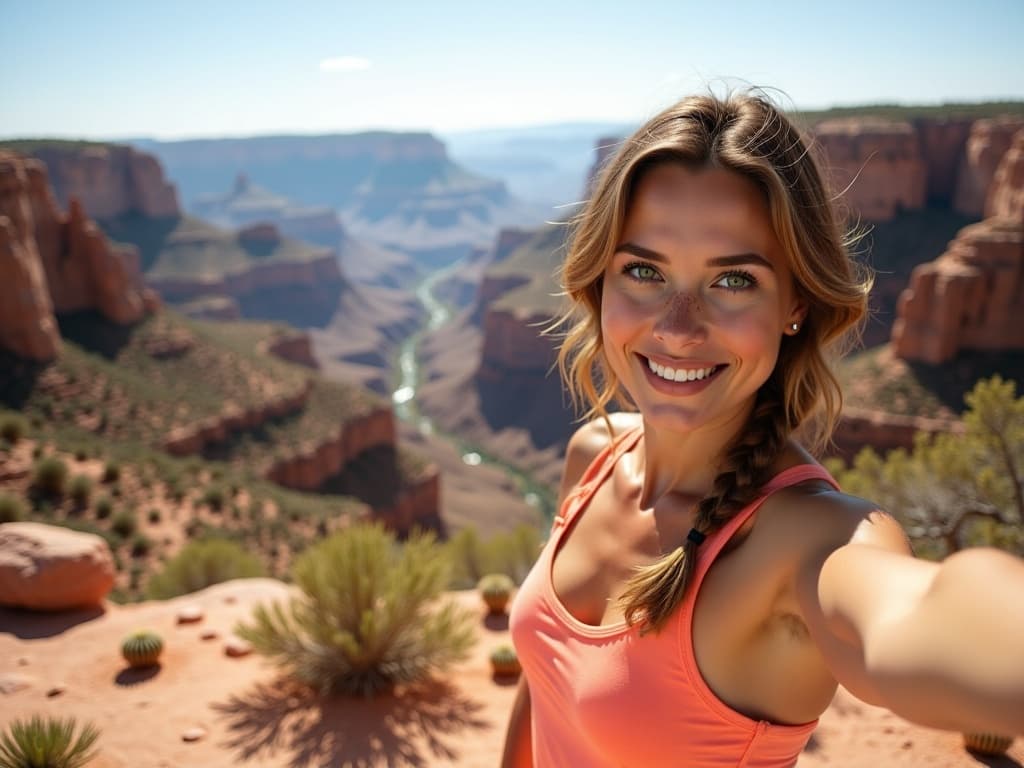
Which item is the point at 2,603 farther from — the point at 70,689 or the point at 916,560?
the point at 916,560

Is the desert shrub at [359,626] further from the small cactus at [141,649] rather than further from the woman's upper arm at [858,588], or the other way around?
the woman's upper arm at [858,588]

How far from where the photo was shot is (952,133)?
48625 millimetres

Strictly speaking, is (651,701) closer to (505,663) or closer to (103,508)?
(505,663)

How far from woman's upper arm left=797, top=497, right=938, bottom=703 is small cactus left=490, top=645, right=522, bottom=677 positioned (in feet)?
17.3

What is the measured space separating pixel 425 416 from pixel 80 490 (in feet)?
196

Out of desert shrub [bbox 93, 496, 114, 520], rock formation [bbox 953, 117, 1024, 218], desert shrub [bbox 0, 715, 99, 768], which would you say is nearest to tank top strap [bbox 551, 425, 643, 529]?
desert shrub [bbox 0, 715, 99, 768]

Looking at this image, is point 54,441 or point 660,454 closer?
point 660,454

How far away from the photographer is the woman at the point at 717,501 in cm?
163

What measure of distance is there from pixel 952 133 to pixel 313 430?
1876 inches

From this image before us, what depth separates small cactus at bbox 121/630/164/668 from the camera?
6133 millimetres

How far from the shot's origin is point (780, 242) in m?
1.87

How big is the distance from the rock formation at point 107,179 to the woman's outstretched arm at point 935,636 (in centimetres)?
8389

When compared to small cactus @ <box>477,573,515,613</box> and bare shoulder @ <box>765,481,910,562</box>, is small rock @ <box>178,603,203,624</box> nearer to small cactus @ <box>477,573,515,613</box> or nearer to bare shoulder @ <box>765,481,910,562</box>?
small cactus @ <box>477,573,515,613</box>

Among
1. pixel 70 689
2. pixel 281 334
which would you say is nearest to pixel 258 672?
pixel 70 689
